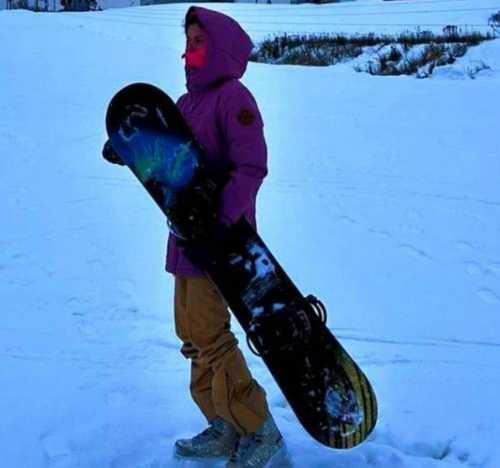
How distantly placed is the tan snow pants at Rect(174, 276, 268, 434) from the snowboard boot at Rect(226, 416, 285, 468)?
0.03 m

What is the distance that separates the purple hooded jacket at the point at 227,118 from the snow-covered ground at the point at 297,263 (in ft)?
3.01

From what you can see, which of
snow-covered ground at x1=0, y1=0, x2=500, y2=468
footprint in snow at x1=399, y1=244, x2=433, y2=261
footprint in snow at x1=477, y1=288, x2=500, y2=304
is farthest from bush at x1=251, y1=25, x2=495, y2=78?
footprint in snow at x1=477, y1=288, x2=500, y2=304

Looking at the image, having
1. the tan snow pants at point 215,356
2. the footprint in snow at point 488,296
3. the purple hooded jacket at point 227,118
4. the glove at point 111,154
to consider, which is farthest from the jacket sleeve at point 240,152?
the footprint in snow at point 488,296

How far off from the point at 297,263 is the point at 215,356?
7.57ft

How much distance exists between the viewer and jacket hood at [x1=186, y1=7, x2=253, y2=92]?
2.12 m

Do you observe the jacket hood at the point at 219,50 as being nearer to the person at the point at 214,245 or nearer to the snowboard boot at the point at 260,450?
the person at the point at 214,245

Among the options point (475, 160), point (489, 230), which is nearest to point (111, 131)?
point (489, 230)

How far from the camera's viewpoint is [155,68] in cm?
1066

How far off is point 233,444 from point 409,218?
3204 mm

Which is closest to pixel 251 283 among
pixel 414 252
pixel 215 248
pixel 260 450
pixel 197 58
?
pixel 215 248

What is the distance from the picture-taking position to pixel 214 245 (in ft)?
7.01

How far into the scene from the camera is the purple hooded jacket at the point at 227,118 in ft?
6.79

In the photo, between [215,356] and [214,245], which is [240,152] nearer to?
[214,245]

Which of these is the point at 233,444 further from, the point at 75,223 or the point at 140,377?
the point at 75,223
